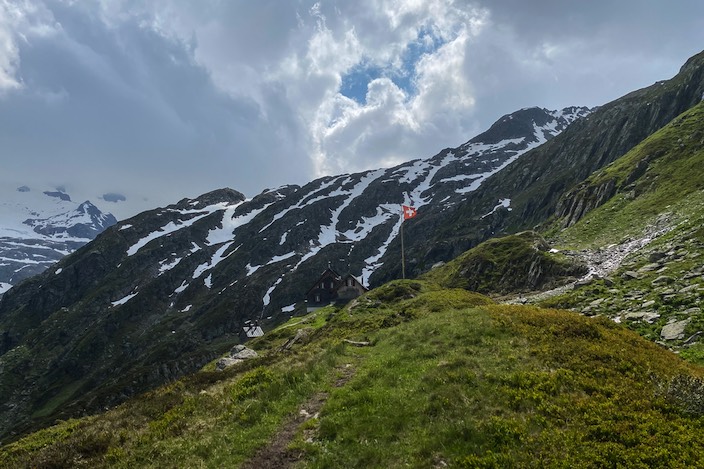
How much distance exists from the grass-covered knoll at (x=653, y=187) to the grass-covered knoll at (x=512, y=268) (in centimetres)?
593

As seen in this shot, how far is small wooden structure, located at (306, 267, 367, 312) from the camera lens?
342ft

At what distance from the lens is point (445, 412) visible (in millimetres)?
12820

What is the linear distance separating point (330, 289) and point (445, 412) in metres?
95.1

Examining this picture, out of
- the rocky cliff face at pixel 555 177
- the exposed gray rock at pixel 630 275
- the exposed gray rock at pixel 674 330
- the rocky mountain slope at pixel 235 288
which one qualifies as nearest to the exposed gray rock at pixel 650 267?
the exposed gray rock at pixel 630 275

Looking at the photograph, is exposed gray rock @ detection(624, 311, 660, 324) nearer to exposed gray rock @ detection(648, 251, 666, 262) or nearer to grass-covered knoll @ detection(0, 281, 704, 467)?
grass-covered knoll @ detection(0, 281, 704, 467)

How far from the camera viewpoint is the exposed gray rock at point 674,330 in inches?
750

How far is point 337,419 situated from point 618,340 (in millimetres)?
11972

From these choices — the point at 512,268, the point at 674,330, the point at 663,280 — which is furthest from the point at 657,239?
the point at 674,330

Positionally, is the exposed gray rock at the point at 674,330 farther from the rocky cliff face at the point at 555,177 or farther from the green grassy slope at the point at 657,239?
the rocky cliff face at the point at 555,177

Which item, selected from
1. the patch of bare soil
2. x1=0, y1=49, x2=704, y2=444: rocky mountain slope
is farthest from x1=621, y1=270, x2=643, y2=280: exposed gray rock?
x1=0, y1=49, x2=704, y2=444: rocky mountain slope

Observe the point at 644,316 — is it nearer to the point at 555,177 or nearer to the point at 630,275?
the point at 630,275

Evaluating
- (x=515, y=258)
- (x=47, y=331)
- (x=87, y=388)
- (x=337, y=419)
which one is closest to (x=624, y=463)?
(x=337, y=419)

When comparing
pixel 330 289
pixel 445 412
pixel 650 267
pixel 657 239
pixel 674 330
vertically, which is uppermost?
pixel 657 239

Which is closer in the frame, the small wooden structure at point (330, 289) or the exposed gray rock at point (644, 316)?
the exposed gray rock at point (644, 316)
